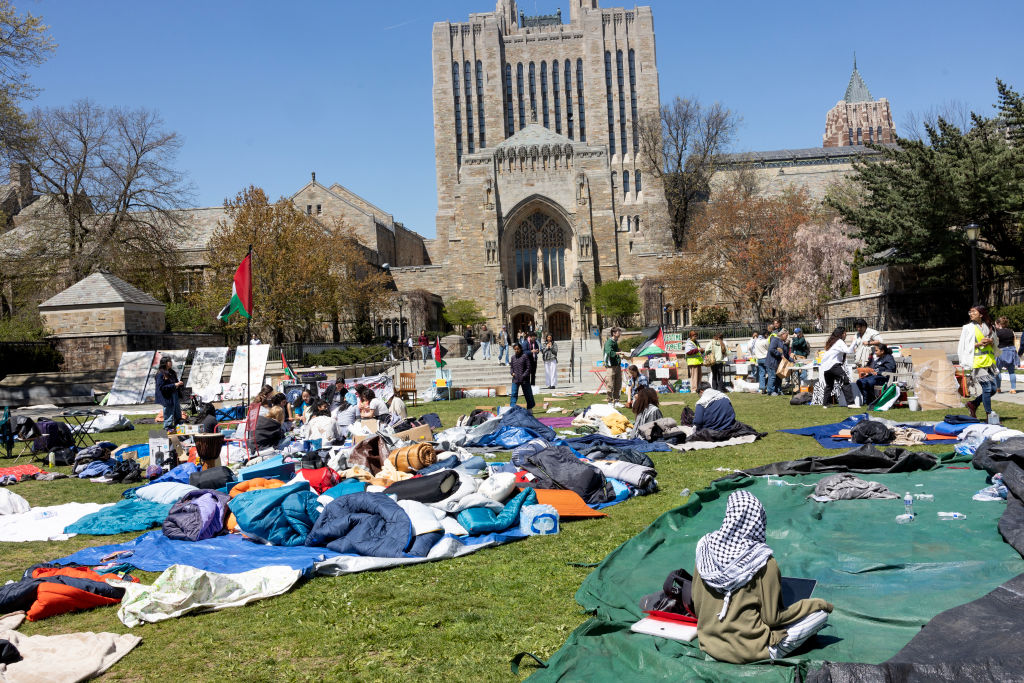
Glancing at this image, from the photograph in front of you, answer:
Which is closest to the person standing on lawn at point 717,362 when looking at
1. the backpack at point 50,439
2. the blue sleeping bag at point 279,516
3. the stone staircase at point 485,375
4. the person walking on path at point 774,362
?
the person walking on path at point 774,362

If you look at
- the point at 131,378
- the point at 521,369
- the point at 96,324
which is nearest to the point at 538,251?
the point at 96,324

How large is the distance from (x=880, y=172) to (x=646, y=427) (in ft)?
66.5

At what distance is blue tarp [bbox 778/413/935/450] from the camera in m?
9.98

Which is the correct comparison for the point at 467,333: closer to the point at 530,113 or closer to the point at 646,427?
the point at 530,113

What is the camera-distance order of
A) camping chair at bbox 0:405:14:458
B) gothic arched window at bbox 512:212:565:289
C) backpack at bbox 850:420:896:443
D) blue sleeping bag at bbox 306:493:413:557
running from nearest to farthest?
blue sleeping bag at bbox 306:493:413:557, backpack at bbox 850:420:896:443, camping chair at bbox 0:405:14:458, gothic arched window at bbox 512:212:565:289

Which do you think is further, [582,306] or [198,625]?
[582,306]

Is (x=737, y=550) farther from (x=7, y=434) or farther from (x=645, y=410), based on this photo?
(x=7, y=434)

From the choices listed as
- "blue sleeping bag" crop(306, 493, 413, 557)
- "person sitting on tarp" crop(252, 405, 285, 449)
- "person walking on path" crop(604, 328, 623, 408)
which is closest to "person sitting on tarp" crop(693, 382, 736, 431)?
"blue sleeping bag" crop(306, 493, 413, 557)

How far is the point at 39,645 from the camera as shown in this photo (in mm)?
4266

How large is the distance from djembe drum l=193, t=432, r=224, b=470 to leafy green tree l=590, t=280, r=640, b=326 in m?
39.2

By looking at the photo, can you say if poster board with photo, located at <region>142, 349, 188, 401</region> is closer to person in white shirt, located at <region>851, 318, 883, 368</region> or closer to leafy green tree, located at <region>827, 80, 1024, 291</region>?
person in white shirt, located at <region>851, 318, 883, 368</region>

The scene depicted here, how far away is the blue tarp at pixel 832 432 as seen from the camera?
393 inches

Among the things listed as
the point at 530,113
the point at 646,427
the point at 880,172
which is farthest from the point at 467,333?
the point at 646,427

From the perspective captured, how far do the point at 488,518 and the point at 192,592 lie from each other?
2426mm
